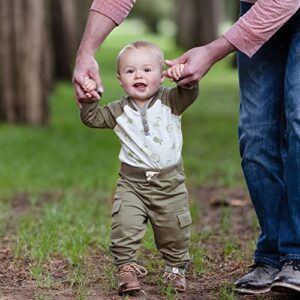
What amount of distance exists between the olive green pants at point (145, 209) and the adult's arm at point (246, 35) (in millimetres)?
495

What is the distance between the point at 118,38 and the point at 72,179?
1269 inches

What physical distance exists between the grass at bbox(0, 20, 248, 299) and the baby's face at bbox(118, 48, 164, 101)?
938 millimetres

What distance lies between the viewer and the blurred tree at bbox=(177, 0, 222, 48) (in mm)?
Result: 30797

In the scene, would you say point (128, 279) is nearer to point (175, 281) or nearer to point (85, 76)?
point (175, 281)

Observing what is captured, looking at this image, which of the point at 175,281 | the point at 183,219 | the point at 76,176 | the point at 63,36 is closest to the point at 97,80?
the point at 183,219

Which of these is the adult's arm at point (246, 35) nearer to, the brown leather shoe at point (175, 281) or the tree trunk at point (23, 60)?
the brown leather shoe at point (175, 281)

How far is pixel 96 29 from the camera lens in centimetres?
472

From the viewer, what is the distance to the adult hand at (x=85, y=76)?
15.0 feet

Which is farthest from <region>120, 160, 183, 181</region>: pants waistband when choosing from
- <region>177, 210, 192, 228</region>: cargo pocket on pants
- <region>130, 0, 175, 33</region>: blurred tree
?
<region>130, 0, 175, 33</region>: blurred tree

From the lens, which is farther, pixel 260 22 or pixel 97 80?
pixel 97 80

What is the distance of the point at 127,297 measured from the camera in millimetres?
4621

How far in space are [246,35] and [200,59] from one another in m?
0.24

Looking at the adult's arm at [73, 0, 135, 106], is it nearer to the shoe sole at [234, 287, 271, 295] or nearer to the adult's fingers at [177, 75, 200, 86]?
the adult's fingers at [177, 75, 200, 86]

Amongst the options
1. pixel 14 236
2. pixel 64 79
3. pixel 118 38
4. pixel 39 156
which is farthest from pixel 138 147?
pixel 118 38
